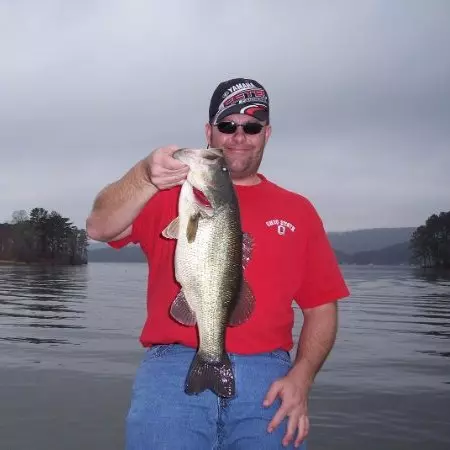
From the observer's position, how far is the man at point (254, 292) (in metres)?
3.84

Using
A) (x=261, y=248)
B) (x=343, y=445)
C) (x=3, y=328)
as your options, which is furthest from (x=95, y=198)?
(x=3, y=328)

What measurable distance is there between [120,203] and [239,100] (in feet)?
5.00

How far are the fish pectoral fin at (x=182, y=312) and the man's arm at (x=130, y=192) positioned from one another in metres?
0.86

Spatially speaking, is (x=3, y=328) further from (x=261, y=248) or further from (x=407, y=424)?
(x=261, y=248)

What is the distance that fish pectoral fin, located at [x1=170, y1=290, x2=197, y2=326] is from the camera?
3936mm

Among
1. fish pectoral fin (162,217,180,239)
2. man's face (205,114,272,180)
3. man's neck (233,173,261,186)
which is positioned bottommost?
fish pectoral fin (162,217,180,239)

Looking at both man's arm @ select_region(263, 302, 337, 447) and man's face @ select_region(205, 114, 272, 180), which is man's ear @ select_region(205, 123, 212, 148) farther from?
man's arm @ select_region(263, 302, 337, 447)

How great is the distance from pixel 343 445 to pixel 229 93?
6665 millimetres

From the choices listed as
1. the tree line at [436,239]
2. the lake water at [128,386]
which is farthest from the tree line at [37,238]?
the lake water at [128,386]

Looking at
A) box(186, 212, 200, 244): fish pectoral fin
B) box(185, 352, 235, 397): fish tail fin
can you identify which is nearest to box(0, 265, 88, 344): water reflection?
box(185, 352, 235, 397): fish tail fin

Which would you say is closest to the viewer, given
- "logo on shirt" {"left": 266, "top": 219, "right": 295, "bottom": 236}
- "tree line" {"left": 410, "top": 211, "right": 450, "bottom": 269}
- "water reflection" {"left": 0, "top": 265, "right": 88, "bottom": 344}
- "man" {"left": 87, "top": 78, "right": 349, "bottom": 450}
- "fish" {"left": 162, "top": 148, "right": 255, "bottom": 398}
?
"fish" {"left": 162, "top": 148, "right": 255, "bottom": 398}

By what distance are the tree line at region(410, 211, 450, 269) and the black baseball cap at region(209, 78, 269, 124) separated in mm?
134133

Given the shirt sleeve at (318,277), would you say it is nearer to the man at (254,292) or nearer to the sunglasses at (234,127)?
the man at (254,292)

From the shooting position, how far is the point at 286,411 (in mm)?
4008
